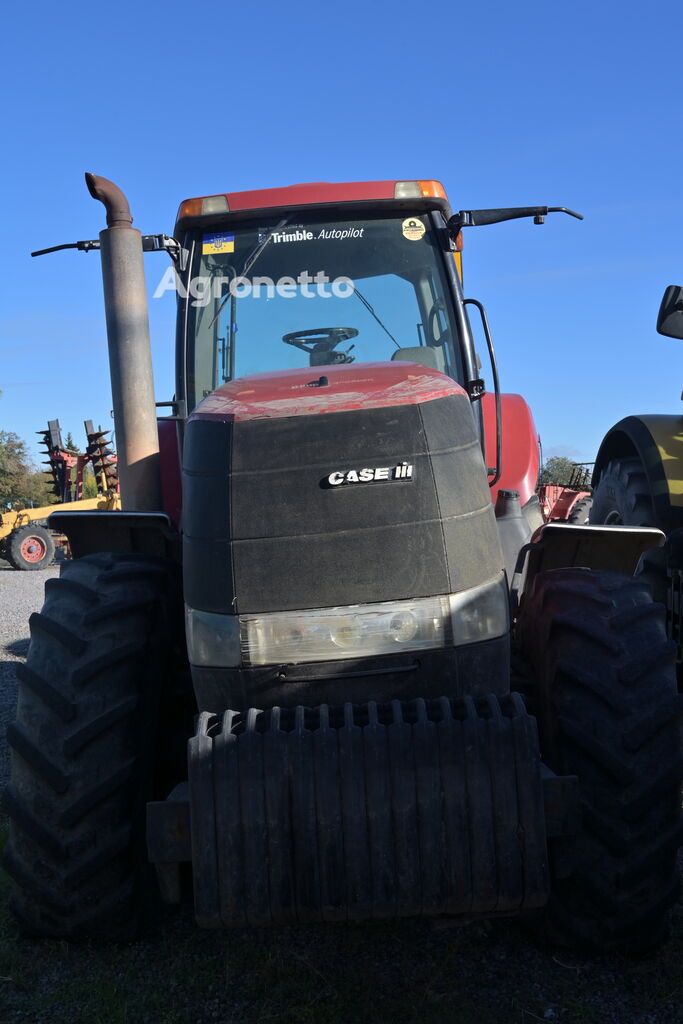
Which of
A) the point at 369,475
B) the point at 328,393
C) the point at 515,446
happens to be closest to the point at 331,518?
the point at 369,475

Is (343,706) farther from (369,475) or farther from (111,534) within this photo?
(111,534)

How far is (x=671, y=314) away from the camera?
4547 millimetres

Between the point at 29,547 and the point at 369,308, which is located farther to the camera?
the point at 29,547

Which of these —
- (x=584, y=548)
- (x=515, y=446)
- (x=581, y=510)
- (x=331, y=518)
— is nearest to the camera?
(x=331, y=518)

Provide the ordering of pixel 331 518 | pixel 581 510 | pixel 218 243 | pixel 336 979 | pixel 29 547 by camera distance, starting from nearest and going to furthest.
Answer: pixel 331 518, pixel 336 979, pixel 218 243, pixel 581 510, pixel 29 547

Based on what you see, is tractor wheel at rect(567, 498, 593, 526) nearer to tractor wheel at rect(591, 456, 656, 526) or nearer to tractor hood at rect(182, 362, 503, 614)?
tractor wheel at rect(591, 456, 656, 526)

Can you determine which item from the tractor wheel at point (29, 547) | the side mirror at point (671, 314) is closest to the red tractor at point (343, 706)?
the side mirror at point (671, 314)

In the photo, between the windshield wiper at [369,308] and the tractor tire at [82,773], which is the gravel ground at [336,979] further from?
the windshield wiper at [369,308]

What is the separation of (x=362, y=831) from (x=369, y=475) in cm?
94

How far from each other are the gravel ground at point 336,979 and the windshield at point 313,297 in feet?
7.33

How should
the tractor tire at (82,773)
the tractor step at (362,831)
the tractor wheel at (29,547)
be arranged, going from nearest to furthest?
the tractor step at (362,831)
the tractor tire at (82,773)
the tractor wheel at (29,547)

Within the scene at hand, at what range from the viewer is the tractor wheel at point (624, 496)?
4938 millimetres

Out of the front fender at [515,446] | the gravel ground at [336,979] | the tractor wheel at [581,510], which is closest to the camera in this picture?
the gravel ground at [336,979]

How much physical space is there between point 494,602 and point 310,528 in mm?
567
